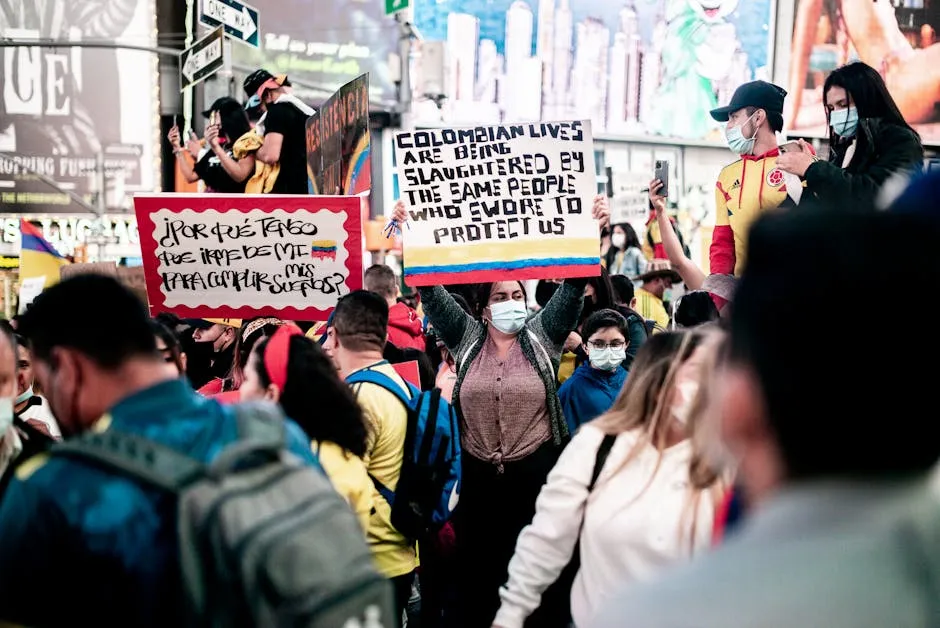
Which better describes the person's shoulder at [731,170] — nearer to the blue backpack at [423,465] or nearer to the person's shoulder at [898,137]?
the person's shoulder at [898,137]

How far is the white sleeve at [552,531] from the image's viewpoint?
356cm

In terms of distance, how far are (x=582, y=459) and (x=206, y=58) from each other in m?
9.57

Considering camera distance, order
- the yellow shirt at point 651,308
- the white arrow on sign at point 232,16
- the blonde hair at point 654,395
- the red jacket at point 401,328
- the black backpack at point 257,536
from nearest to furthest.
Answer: the black backpack at point 257,536 < the blonde hair at point 654,395 < the red jacket at point 401,328 < the yellow shirt at point 651,308 < the white arrow on sign at point 232,16

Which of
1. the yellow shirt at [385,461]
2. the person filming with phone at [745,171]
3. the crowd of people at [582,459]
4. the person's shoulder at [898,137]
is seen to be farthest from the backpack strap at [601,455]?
the person filming with phone at [745,171]

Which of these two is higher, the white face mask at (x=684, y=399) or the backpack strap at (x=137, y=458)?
the backpack strap at (x=137, y=458)

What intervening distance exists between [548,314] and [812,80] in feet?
91.5

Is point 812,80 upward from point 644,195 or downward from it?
upward

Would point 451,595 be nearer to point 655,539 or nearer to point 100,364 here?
point 655,539

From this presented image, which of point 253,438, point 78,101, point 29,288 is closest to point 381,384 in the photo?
point 253,438

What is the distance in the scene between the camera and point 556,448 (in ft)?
20.4

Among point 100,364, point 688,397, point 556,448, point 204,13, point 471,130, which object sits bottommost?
point 556,448

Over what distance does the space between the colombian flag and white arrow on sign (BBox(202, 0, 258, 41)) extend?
10.7 ft

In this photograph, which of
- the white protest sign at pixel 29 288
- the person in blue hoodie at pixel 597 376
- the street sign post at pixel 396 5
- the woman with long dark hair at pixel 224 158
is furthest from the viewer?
the street sign post at pixel 396 5

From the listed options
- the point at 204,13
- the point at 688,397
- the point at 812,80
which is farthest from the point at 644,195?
the point at 812,80
